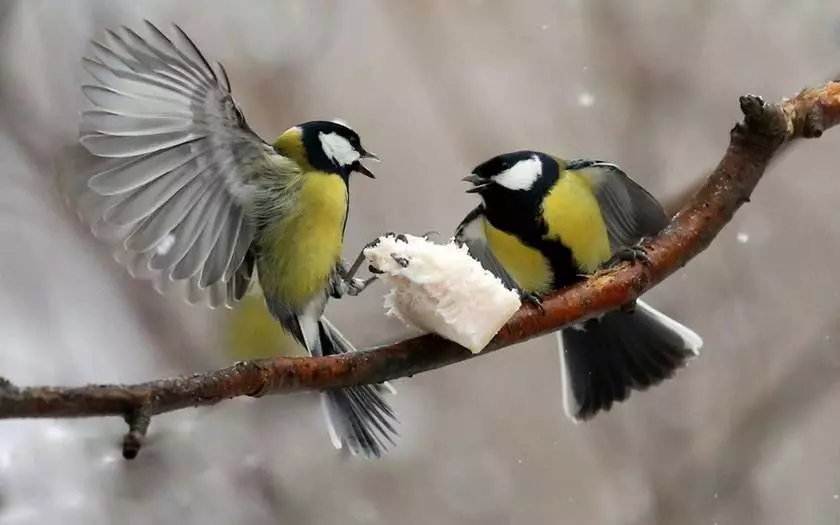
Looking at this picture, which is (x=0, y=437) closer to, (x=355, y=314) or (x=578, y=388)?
(x=355, y=314)

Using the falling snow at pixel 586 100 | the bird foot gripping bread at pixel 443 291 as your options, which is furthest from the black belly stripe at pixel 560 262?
the falling snow at pixel 586 100

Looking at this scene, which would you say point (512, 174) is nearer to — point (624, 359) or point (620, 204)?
point (620, 204)

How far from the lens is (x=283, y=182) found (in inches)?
25.2

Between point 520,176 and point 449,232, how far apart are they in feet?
0.98

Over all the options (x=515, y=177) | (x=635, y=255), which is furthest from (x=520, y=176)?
(x=635, y=255)

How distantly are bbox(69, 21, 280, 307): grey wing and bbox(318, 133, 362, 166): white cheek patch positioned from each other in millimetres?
74

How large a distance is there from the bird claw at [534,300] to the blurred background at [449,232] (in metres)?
0.40

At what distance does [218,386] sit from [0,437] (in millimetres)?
547

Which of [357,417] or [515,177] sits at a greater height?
[515,177]

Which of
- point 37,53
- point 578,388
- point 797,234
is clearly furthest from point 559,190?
point 37,53

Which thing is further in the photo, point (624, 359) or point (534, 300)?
point (624, 359)

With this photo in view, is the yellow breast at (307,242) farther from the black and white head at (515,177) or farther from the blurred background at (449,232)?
Answer: the blurred background at (449,232)

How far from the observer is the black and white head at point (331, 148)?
2.17 ft

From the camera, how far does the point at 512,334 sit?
562 mm
